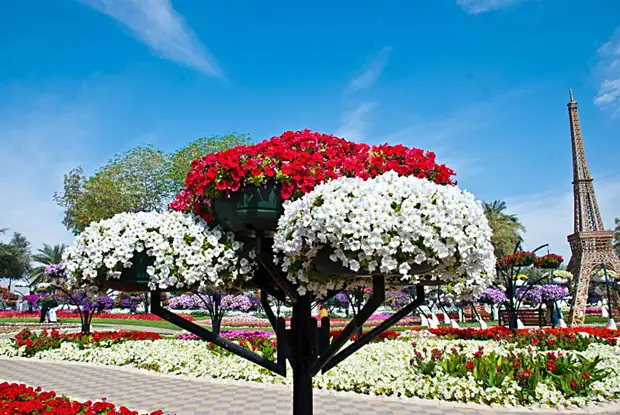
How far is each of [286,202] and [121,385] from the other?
22.8 ft

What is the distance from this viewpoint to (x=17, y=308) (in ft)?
163

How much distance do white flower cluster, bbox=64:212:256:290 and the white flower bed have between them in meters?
4.85

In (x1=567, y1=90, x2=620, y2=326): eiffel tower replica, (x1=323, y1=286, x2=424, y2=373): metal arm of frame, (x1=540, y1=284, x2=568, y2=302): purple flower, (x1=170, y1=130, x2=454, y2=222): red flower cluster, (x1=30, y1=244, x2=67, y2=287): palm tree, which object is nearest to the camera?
(x1=170, y1=130, x2=454, y2=222): red flower cluster

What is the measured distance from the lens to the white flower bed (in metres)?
6.35

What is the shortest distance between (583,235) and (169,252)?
3530 cm

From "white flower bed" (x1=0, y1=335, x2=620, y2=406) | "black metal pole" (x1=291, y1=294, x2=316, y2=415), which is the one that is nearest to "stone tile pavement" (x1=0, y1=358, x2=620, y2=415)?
"white flower bed" (x1=0, y1=335, x2=620, y2=406)

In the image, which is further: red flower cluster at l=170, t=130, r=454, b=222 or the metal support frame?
the metal support frame

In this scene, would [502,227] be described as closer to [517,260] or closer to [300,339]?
[517,260]

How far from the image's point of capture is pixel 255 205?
261 centimetres

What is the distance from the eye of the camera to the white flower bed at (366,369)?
6352mm

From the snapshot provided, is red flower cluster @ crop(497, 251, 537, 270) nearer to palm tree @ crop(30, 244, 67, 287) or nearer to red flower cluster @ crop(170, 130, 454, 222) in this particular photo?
red flower cluster @ crop(170, 130, 454, 222)

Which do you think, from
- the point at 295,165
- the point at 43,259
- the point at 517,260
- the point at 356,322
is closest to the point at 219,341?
the point at 356,322

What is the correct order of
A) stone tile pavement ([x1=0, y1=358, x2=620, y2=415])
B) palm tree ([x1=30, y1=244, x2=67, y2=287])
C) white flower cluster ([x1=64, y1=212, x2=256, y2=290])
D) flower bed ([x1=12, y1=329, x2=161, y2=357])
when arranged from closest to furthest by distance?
white flower cluster ([x1=64, y1=212, x2=256, y2=290])
stone tile pavement ([x1=0, y1=358, x2=620, y2=415])
flower bed ([x1=12, y1=329, x2=161, y2=357])
palm tree ([x1=30, y1=244, x2=67, y2=287])

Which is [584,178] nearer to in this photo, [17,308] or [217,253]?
[217,253]
